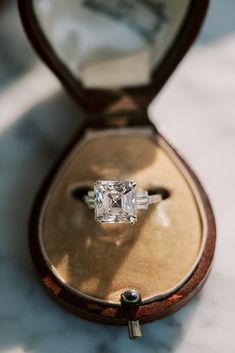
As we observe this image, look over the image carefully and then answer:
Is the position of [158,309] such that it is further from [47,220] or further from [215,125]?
[215,125]

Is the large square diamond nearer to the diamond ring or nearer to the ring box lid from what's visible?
the diamond ring

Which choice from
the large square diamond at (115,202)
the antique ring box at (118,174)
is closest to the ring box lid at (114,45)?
the antique ring box at (118,174)

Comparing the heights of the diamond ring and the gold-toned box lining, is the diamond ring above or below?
above

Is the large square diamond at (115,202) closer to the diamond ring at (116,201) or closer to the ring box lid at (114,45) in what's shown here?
the diamond ring at (116,201)

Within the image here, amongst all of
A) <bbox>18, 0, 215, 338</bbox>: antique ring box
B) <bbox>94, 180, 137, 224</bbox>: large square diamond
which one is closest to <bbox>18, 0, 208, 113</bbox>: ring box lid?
<bbox>18, 0, 215, 338</bbox>: antique ring box

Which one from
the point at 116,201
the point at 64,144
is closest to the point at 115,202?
the point at 116,201
